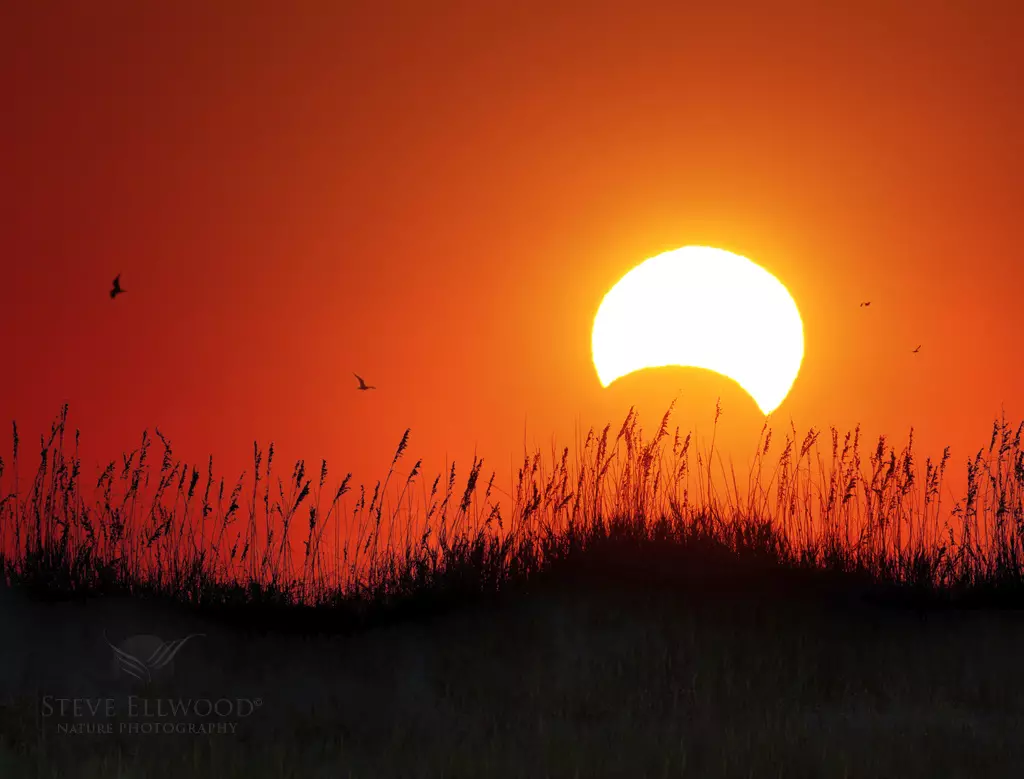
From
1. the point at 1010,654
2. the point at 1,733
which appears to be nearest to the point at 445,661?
the point at 1,733

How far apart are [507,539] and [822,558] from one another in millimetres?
2575

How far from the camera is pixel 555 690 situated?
6789 millimetres

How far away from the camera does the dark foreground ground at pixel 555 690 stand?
5.46 meters

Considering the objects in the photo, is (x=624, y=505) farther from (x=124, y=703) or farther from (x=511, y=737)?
(x=124, y=703)
